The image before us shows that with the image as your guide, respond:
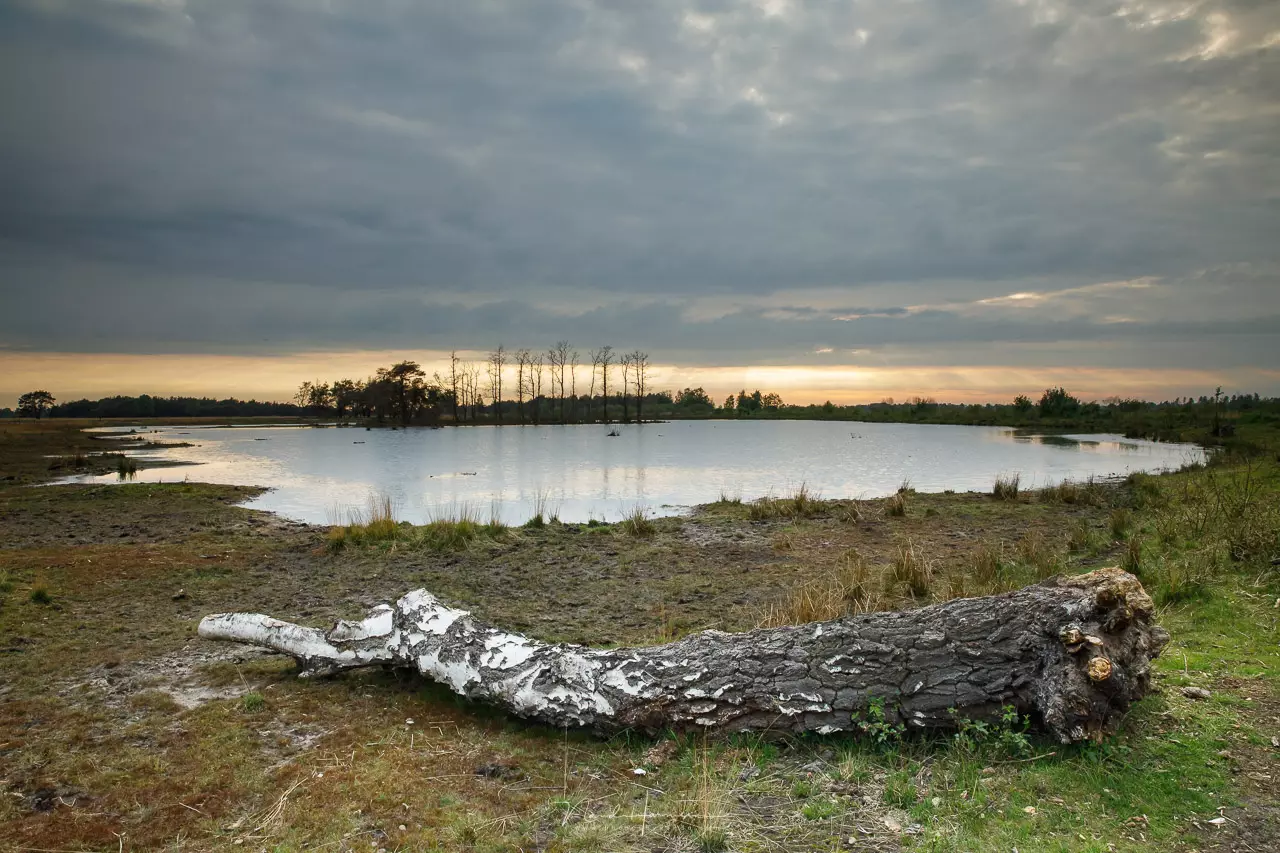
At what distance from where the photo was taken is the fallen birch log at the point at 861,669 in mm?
3932

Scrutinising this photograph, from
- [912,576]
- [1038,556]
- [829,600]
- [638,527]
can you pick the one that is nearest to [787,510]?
[638,527]

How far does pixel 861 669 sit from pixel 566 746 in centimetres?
195

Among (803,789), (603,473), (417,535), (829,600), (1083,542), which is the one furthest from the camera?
(603,473)

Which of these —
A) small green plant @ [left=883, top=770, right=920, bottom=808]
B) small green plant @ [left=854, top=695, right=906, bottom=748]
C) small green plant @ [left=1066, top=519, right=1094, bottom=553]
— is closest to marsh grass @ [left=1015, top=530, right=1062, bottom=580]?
small green plant @ [left=1066, top=519, right=1094, bottom=553]

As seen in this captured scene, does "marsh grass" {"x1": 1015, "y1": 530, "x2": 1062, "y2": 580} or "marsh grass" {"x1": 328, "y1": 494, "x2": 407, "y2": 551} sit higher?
"marsh grass" {"x1": 1015, "y1": 530, "x2": 1062, "y2": 580}

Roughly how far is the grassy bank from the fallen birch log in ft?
0.53

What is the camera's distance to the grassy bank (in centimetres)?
338

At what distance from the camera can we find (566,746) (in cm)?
451

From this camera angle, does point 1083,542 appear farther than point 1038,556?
Yes

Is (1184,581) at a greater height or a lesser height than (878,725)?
greater

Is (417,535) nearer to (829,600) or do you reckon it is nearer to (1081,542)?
(829,600)

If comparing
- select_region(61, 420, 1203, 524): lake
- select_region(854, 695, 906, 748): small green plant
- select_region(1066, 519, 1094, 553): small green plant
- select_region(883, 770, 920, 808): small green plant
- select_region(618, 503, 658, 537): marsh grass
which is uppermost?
select_region(854, 695, 906, 748): small green plant

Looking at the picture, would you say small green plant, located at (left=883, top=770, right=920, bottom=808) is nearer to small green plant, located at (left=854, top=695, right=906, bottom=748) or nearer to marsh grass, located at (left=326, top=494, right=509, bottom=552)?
small green plant, located at (left=854, top=695, right=906, bottom=748)

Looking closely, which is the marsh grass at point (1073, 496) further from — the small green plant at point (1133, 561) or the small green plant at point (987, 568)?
the small green plant at point (1133, 561)
